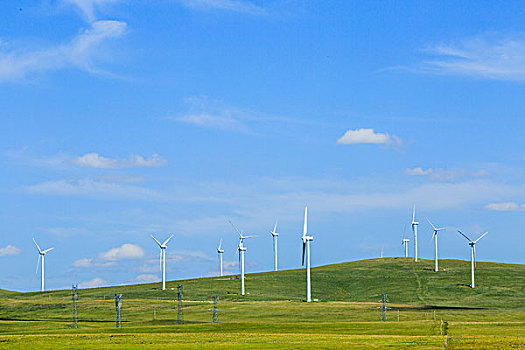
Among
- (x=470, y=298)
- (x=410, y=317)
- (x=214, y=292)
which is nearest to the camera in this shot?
(x=410, y=317)

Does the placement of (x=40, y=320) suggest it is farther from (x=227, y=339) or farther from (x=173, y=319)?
(x=227, y=339)

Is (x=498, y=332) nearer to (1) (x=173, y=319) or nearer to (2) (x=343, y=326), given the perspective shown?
(2) (x=343, y=326)

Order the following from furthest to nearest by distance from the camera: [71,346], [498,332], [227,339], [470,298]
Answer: [470,298]
[498,332]
[227,339]
[71,346]

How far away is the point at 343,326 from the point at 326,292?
85529 mm

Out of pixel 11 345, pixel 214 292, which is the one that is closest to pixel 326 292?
pixel 214 292

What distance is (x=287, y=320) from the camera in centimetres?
12950

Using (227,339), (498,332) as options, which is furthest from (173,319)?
(498,332)

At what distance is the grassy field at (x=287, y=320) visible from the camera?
8519cm

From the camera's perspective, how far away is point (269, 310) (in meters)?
149

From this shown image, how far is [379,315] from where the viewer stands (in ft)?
449

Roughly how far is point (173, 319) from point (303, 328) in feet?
117

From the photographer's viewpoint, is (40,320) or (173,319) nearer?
(173,319)

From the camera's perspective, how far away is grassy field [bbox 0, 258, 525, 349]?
85188mm

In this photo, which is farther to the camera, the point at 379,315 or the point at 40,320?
the point at 40,320
